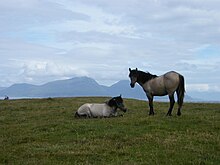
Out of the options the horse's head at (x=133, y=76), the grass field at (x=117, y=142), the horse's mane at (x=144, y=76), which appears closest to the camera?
the grass field at (x=117, y=142)

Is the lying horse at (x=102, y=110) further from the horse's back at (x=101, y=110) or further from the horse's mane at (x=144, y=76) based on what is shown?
the horse's mane at (x=144, y=76)

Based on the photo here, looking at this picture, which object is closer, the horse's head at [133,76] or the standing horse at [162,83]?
the standing horse at [162,83]

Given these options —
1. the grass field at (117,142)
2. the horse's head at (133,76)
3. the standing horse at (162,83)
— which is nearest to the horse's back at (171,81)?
the standing horse at (162,83)

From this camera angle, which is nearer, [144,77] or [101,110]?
[144,77]

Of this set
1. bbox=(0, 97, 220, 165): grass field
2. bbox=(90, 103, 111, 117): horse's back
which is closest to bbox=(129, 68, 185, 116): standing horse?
bbox=(0, 97, 220, 165): grass field

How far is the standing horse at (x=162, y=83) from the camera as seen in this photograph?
2193 cm

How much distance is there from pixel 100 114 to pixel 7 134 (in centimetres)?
717

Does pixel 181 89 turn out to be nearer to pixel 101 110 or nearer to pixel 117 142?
pixel 101 110

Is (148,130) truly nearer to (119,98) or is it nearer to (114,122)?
(114,122)

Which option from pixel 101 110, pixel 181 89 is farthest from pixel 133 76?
pixel 181 89

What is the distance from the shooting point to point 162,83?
22.4 meters

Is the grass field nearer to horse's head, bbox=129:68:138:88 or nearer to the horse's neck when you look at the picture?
the horse's neck

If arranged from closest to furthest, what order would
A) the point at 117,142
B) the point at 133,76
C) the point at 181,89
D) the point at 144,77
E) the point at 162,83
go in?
the point at 117,142
the point at 181,89
the point at 162,83
the point at 144,77
the point at 133,76

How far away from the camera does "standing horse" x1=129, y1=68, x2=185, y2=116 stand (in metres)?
21.9
